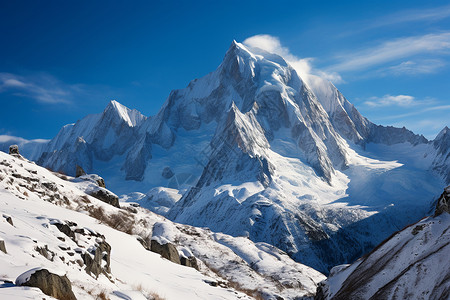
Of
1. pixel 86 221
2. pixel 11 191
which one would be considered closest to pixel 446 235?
pixel 86 221

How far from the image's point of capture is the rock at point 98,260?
19391 mm

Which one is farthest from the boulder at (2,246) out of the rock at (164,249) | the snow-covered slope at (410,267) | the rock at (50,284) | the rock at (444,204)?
the rock at (444,204)

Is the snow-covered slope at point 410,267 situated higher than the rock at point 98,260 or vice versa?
the rock at point 98,260

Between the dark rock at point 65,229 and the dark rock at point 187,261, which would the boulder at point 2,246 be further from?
→ the dark rock at point 187,261

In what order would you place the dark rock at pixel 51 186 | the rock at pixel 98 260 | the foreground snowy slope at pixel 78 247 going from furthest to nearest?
the dark rock at pixel 51 186, the rock at pixel 98 260, the foreground snowy slope at pixel 78 247

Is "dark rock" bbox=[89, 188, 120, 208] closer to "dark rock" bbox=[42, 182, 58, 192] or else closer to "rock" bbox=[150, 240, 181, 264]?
"dark rock" bbox=[42, 182, 58, 192]

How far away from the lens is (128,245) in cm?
2967

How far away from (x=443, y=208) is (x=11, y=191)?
2735 cm

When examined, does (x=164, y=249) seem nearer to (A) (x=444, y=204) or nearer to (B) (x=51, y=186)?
(B) (x=51, y=186)

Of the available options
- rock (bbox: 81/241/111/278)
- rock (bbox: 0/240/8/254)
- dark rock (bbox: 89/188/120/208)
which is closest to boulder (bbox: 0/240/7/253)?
rock (bbox: 0/240/8/254)

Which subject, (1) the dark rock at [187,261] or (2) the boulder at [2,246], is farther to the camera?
(1) the dark rock at [187,261]

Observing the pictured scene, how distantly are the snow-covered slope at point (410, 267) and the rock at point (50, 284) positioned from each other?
49.0ft

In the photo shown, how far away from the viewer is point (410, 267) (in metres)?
23.5

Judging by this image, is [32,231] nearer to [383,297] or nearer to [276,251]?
[383,297]
